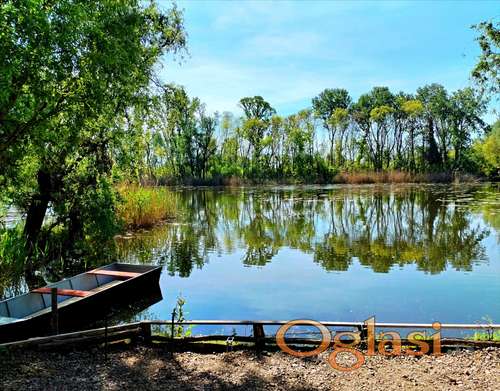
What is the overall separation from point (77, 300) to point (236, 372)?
3.63 m

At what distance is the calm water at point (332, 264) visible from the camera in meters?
8.38

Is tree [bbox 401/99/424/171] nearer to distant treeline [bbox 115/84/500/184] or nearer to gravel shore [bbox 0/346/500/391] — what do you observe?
distant treeline [bbox 115/84/500/184]

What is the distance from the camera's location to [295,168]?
179 ft

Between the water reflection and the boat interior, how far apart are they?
1.98 meters

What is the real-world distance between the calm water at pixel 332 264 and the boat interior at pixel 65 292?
0.93m

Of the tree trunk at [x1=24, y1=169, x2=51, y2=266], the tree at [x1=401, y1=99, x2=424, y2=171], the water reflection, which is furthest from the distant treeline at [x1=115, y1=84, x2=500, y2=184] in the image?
the tree trunk at [x1=24, y1=169, x2=51, y2=266]

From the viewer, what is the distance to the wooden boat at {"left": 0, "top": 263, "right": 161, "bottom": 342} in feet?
21.2

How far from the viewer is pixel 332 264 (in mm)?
12031

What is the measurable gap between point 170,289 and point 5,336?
438 centimetres

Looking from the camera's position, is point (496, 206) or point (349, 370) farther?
point (496, 206)

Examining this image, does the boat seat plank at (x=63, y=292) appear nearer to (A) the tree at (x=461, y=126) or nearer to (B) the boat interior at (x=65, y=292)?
(B) the boat interior at (x=65, y=292)

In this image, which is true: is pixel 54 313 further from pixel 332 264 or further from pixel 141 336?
pixel 332 264

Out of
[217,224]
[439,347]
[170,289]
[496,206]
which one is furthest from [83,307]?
[496,206]

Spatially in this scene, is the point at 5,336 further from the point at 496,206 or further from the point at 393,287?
the point at 496,206
